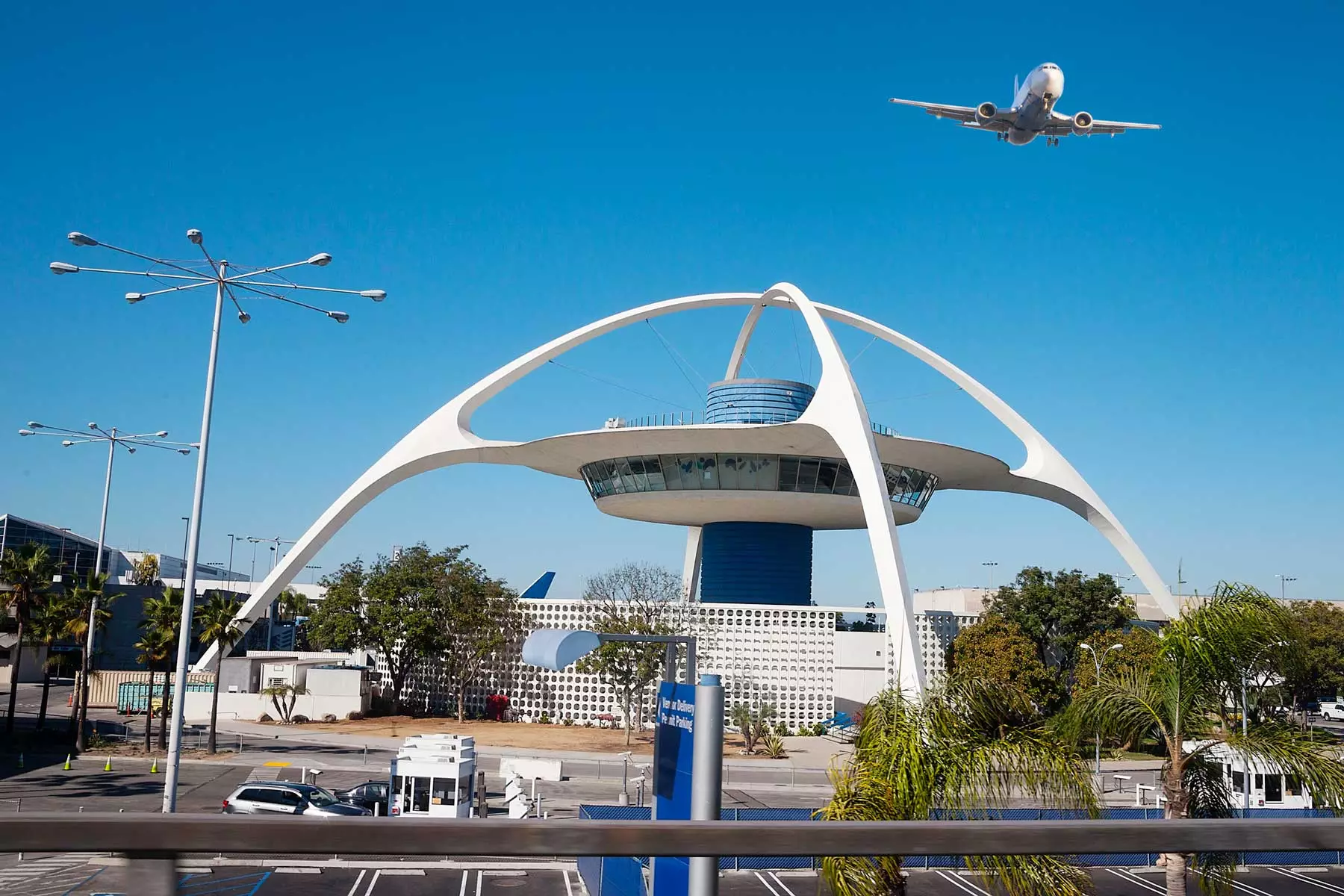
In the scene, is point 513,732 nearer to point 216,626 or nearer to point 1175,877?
point 216,626

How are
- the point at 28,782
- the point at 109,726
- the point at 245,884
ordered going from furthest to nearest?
the point at 109,726
the point at 28,782
the point at 245,884

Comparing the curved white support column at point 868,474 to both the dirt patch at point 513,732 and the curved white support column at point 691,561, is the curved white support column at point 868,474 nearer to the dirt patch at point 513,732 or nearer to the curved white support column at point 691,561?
the dirt patch at point 513,732

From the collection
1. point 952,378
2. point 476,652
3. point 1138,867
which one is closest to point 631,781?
point 476,652

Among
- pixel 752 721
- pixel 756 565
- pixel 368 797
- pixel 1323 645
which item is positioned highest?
pixel 756 565

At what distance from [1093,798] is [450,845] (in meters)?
9.34

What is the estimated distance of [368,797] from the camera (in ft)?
101

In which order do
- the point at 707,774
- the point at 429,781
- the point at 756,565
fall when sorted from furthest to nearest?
the point at 756,565, the point at 429,781, the point at 707,774

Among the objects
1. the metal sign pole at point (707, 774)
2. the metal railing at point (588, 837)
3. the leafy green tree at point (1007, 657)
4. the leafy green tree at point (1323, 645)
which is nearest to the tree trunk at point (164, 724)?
the leafy green tree at point (1007, 657)

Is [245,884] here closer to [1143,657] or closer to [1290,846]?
[1290,846]

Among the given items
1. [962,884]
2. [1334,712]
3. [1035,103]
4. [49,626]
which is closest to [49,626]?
[49,626]

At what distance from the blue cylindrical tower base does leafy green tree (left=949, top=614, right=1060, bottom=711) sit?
10.7 m

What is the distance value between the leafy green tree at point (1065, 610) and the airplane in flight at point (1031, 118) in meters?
38.0

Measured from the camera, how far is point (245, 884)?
11.3 ft

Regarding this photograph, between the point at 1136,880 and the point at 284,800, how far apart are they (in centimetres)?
2811
